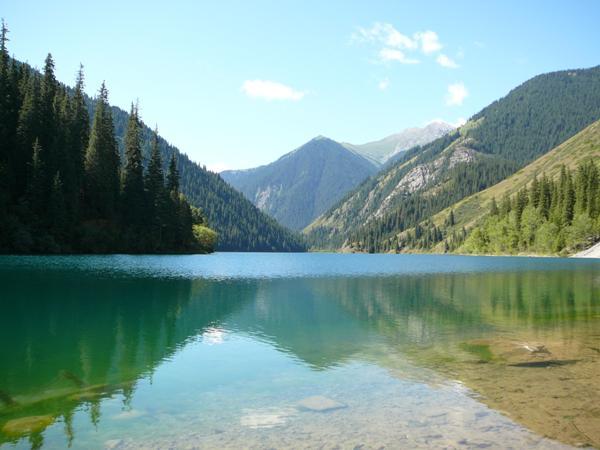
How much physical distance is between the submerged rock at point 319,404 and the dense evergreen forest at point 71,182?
9991 centimetres

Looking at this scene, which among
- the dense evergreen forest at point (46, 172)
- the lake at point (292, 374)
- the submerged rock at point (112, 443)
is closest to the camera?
the submerged rock at point (112, 443)

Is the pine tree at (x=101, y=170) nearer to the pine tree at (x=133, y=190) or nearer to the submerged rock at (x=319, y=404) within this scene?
the pine tree at (x=133, y=190)

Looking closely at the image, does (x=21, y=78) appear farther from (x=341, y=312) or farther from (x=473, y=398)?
(x=473, y=398)

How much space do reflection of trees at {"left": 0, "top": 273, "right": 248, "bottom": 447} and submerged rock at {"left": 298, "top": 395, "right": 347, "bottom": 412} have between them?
22.1ft

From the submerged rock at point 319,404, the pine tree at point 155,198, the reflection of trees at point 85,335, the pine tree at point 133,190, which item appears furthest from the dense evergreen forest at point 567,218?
the submerged rock at point 319,404

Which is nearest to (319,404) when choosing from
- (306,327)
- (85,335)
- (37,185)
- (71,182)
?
(306,327)

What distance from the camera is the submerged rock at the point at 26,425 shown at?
1398 cm

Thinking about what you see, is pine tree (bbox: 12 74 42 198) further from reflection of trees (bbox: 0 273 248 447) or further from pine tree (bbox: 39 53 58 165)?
reflection of trees (bbox: 0 273 248 447)

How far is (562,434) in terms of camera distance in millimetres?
14133

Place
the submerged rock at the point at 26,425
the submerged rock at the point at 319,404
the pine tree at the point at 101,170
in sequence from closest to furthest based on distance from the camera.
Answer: the submerged rock at the point at 26,425
the submerged rock at the point at 319,404
the pine tree at the point at 101,170

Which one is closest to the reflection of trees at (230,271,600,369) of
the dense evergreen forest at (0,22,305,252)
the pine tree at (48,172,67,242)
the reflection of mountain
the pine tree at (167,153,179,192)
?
the reflection of mountain

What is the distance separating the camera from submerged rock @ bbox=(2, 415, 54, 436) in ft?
45.9

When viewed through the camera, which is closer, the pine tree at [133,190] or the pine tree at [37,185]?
the pine tree at [37,185]

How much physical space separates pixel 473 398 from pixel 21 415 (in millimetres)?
16340
